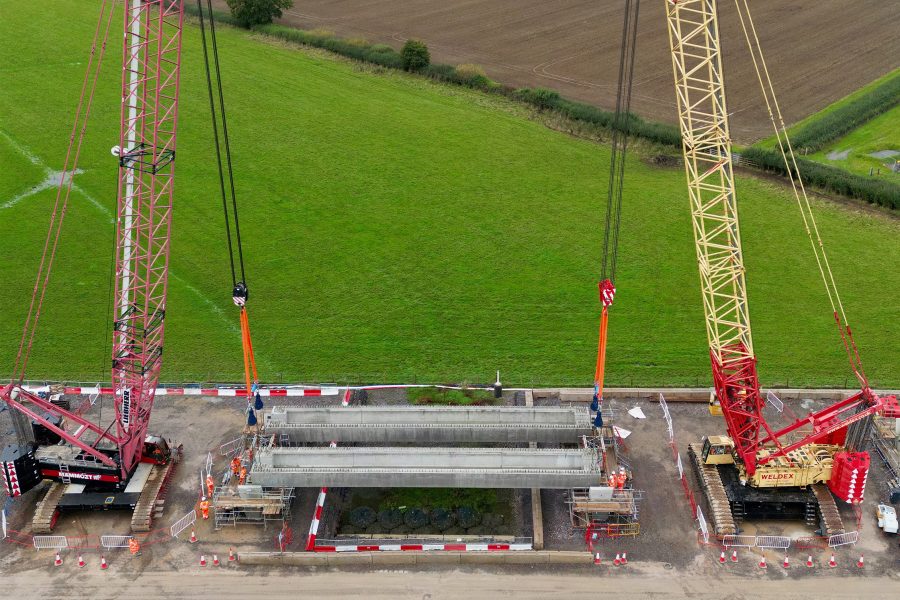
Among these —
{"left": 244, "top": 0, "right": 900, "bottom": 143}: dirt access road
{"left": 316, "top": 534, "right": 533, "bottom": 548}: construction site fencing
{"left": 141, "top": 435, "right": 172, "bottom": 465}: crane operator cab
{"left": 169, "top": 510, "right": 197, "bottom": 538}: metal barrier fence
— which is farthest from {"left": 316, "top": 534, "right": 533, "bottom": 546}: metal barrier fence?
{"left": 244, "top": 0, "right": 900, "bottom": 143}: dirt access road

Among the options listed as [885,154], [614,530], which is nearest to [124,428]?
[614,530]

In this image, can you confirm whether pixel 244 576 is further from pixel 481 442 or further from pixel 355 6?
pixel 355 6

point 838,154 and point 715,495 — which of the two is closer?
point 715,495

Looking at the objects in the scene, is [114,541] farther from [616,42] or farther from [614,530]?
[616,42]

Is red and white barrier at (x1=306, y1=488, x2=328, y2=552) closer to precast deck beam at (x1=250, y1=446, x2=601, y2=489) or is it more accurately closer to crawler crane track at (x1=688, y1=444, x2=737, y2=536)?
precast deck beam at (x1=250, y1=446, x2=601, y2=489)

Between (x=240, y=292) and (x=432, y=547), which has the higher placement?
(x=240, y=292)

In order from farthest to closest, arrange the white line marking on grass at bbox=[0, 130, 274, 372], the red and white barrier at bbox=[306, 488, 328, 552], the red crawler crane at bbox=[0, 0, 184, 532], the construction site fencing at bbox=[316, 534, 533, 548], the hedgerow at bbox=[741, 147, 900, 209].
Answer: the hedgerow at bbox=[741, 147, 900, 209] → the white line marking on grass at bbox=[0, 130, 274, 372] → the red crawler crane at bbox=[0, 0, 184, 532] → the construction site fencing at bbox=[316, 534, 533, 548] → the red and white barrier at bbox=[306, 488, 328, 552]
